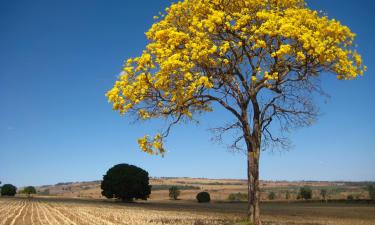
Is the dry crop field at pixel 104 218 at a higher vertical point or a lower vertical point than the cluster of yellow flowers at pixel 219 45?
lower

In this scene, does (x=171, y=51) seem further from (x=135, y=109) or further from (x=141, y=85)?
(x=135, y=109)

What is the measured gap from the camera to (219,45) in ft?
84.5

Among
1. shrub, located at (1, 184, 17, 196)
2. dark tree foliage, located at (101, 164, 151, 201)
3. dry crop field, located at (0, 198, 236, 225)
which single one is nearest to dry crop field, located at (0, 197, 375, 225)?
dry crop field, located at (0, 198, 236, 225)

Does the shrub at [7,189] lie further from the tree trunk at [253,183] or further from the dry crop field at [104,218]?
the tree trunk at [253,183]

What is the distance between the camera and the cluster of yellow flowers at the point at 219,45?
23219 mm

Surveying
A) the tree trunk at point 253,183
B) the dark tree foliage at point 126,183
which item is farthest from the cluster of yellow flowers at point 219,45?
the dark tree foliage at point 126,183

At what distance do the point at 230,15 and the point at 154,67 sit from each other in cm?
563

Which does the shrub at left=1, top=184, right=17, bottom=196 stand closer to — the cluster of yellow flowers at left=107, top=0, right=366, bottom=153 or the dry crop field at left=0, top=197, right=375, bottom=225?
the dry crop field at left=0, top=197, right=375, bottom=225

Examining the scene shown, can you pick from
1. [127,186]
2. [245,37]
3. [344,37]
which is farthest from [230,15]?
[127,186]

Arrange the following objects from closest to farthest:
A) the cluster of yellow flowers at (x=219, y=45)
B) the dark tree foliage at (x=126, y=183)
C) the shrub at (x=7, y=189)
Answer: the cluster of yellow flowers at (x=219, y=45) < the dark tree foliage at (x=126, y=183) < the shrub at (x=7, y=189)

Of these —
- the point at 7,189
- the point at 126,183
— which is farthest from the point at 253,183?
the point at 7,189

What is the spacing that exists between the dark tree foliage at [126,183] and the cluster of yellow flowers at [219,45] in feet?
193

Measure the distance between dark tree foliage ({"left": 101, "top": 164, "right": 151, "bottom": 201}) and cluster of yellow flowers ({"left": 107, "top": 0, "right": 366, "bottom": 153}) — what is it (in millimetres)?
58741

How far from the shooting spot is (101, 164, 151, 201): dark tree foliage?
82938 mm
